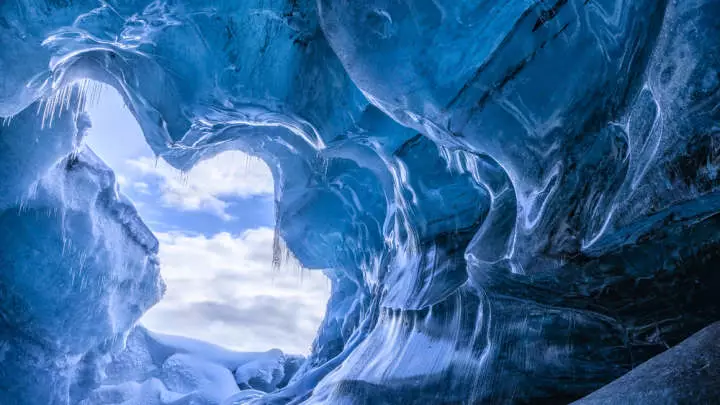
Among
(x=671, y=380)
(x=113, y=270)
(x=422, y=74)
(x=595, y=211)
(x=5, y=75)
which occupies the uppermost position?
(x=5, y=75)

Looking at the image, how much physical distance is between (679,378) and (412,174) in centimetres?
341

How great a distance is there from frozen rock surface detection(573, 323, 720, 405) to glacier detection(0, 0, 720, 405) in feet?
0.27

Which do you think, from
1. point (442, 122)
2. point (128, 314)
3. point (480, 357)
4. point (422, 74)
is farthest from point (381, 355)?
point (128, 314)

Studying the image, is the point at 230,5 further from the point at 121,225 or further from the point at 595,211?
the point at 121,225

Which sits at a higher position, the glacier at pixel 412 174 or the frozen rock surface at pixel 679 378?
the glacier at pixel 412 174

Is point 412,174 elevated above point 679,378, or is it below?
above

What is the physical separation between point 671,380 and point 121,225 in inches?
317

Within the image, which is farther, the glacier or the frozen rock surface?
the glacier

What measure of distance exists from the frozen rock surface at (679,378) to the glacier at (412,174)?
83 millimetres

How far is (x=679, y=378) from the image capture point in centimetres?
203

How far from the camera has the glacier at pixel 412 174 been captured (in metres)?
2.52

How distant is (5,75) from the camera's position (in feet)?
16.1

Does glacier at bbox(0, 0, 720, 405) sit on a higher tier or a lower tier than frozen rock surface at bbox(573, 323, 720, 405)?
higher

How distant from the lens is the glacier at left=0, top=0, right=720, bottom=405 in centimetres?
252
